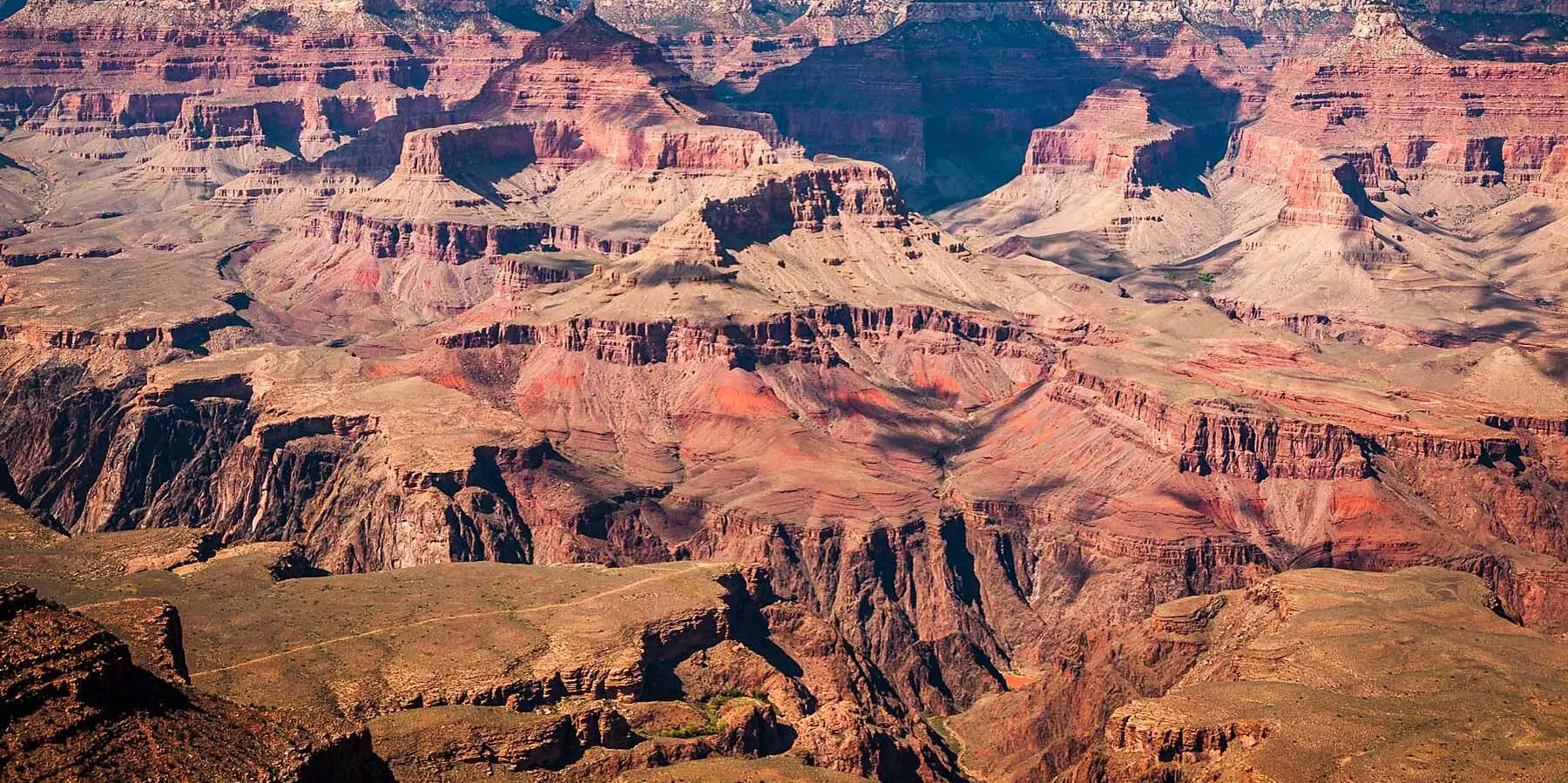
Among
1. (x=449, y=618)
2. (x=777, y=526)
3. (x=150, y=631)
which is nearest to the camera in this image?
(x=150, y=631)

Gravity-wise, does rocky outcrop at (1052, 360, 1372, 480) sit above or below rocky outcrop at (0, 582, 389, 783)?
below

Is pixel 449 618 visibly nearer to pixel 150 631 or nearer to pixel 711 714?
pixel 711 714

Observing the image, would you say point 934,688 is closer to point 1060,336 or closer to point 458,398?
point 458,398

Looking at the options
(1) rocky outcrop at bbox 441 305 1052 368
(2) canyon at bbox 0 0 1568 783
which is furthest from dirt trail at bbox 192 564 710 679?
(1) rocky outcrop at bbox 441 305 1052 368

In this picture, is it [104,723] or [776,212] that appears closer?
[104,723]

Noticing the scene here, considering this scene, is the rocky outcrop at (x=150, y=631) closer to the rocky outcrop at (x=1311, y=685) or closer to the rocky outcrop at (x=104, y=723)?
the rocky outcrop at (x=104, y=723)

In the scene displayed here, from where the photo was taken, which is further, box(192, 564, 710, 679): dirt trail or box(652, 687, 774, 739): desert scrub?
box(652, 687, 774, 739): desert scrub

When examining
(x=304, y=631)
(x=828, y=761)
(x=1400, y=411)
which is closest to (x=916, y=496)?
(x=1400, y=411)

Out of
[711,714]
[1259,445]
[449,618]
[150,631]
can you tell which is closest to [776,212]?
[1259,445]

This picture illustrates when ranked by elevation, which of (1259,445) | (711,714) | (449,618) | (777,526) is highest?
(449,618)

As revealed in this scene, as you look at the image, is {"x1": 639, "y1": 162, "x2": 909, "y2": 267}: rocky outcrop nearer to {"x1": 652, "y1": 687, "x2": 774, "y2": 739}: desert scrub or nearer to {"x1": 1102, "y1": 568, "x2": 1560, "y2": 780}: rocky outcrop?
{"x1": 652, "y1": 687, "x2": 774, "y2": 739}: desert scrub

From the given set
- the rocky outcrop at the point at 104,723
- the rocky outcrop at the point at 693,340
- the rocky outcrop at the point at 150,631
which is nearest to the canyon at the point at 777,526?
the rocky outcrop at the point at 104,723
